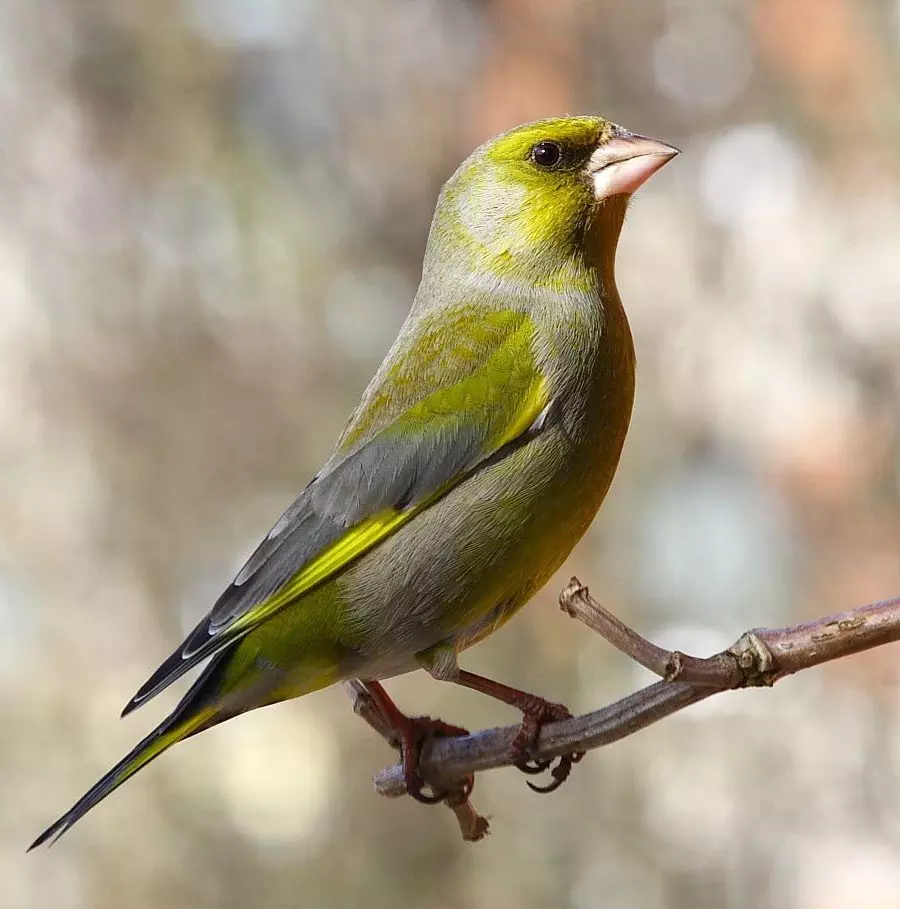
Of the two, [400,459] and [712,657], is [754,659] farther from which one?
[400,459]

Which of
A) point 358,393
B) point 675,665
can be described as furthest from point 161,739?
point 358,393

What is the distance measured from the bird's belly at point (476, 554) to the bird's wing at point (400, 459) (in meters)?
0.04

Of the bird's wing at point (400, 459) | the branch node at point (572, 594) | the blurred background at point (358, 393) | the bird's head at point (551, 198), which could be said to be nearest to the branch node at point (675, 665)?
the branch node at point (572, 594)

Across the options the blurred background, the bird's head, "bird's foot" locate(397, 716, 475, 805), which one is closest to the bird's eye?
the bird's head

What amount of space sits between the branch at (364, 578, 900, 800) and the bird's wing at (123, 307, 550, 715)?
1.39 feet

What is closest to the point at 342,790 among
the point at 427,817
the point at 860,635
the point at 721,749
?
the point at 427,817

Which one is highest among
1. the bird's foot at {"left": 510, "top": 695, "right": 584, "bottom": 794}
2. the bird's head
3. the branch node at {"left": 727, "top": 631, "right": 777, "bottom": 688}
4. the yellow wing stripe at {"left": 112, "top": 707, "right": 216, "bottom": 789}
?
the bird's head

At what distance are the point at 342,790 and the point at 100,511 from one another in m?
1.41

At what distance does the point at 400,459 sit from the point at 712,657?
715 millimetres

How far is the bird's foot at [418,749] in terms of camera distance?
2.18 metres

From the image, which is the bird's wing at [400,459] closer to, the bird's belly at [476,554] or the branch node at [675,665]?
the bird's belly at [476,554]

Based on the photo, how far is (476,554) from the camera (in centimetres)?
193

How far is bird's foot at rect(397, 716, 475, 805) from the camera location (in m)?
2.18

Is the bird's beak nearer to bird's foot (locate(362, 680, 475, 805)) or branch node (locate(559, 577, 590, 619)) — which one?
branch node (locate(559, 577, 590, 619))
